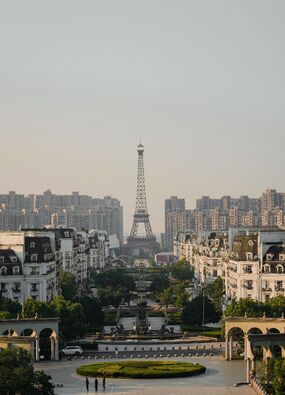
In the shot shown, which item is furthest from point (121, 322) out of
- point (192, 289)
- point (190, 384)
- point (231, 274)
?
point (190, 384)

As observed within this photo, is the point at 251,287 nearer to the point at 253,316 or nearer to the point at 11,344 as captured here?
the point at 253,316

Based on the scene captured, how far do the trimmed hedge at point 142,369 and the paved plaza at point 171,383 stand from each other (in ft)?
2.09

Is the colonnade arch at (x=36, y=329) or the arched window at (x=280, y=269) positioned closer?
the colonnade arch at (x=36, y=329)

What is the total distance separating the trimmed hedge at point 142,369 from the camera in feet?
215

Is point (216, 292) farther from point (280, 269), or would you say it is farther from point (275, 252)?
point (280, 269)

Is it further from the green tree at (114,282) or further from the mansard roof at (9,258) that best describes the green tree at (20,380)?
the green tree at (114,282)

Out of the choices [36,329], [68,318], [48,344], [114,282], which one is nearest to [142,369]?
[36,329]

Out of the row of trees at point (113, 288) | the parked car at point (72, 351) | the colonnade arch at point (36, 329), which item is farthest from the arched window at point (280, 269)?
the colonnade arch at point (36, 329)

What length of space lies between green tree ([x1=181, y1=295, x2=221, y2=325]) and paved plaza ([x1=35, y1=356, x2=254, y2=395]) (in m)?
26.4

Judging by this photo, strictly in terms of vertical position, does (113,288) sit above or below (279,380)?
above

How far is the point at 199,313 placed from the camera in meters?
98.9

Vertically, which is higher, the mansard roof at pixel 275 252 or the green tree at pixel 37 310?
the mansard roof at pixel 275 252

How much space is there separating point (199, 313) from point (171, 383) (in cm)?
3577

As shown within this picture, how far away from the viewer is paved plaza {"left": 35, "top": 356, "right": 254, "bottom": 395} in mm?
59938
